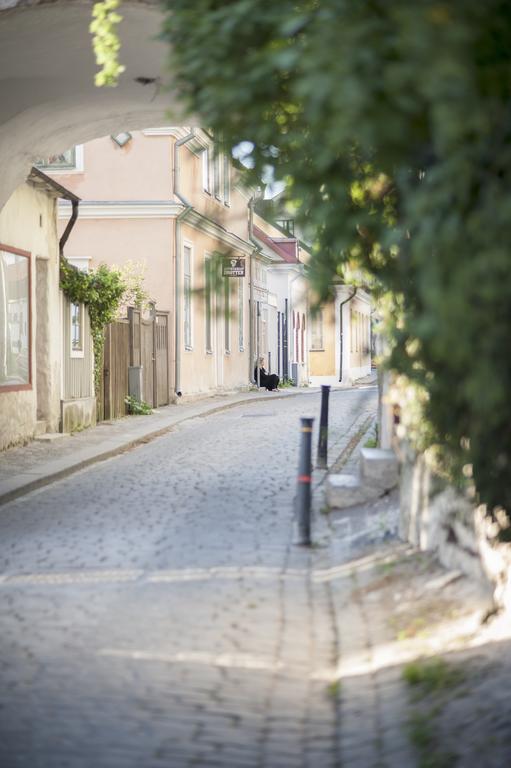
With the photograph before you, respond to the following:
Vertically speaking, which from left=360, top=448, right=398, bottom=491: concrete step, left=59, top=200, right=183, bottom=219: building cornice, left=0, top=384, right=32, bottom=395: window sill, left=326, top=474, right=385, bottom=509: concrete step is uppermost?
left=59, top=200, right=183, bottom=219: building cornice

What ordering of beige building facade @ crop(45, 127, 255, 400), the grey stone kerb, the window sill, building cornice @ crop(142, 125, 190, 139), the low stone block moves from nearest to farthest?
the grey stone kerb → the window sill → the low stone block → building cornice @ crop(142, 125, 190, 139) → beige building facade @ crop(45, 127, 255, 400)

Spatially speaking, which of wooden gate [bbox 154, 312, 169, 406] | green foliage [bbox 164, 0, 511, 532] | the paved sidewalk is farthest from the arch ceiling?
wooden gate [bbox 154, 312, 169, 406]

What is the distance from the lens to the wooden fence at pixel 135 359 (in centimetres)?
2050

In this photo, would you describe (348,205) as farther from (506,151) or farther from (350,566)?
(350,566)

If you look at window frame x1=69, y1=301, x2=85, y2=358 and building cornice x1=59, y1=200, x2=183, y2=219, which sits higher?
building cornice x1=59, y1=200, x2=183, y2=219

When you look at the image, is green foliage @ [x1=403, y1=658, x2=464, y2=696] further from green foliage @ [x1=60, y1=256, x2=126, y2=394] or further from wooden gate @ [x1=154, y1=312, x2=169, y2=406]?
wooden gate @ [x1=154, y1=312, x2=169, y2=406]

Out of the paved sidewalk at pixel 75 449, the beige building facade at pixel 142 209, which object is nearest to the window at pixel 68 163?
the beige building facade at pixel 142 209

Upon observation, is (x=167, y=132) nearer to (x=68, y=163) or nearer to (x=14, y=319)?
(x=68, y=163)

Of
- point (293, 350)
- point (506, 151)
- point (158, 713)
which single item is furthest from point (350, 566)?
point (293, 350)

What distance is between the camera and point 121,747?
4234 millimetres

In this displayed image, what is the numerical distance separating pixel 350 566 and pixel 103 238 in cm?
1998

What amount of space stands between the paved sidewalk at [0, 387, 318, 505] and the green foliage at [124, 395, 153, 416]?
224 mm

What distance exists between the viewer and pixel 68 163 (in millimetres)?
26328

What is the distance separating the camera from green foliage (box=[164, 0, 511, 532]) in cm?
246
